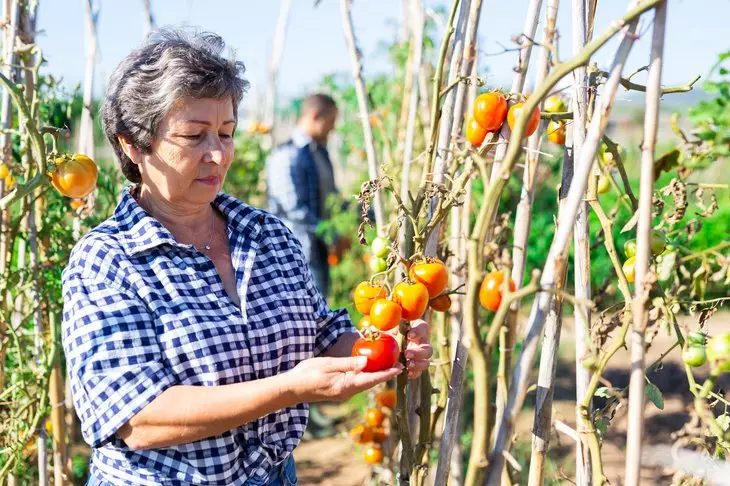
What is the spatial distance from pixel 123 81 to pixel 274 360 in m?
0.56

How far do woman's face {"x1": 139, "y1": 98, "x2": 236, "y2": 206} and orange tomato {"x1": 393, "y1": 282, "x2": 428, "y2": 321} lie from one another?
1.32ft

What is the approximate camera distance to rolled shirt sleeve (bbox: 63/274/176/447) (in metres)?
1.07

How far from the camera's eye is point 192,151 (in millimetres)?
1218

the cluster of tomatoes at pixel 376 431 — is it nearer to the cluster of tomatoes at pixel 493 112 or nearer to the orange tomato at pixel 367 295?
the orange tomato at pixel 367 295

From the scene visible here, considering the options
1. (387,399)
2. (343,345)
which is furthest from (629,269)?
(387,399)

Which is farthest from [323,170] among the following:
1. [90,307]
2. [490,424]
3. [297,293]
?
[490,424]

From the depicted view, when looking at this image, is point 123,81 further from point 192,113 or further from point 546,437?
point 546,437

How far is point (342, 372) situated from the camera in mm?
1027

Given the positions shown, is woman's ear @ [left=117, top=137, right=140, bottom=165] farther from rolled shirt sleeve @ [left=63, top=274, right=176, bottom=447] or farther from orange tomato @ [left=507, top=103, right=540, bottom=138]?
orange tomato @ [left=507, top=103, right=540, bottom=138]

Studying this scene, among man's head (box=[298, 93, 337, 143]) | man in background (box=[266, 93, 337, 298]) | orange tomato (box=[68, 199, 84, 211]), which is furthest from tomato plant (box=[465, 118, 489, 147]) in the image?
man's head (box=[298, 93, 337, 143])

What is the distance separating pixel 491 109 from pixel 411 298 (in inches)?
11.7

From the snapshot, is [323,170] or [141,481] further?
[323,170]

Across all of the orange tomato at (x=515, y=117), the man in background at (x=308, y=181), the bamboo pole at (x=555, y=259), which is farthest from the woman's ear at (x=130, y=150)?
the man in background at (x=308, y=181)

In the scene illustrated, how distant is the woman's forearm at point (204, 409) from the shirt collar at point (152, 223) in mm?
258
